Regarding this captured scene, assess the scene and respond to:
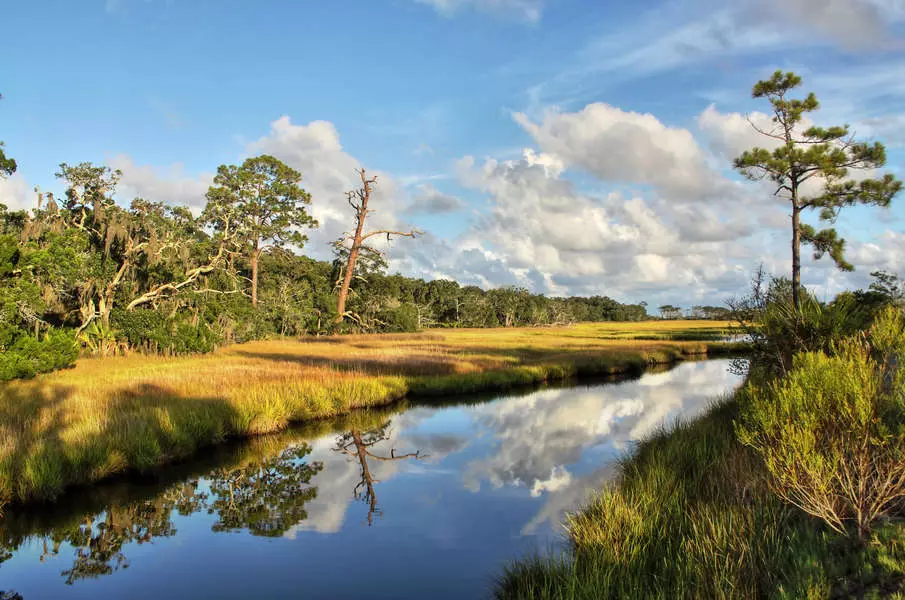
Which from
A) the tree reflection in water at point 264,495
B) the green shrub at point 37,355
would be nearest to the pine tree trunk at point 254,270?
the green shrub at point 37,355

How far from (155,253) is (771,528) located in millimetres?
25775

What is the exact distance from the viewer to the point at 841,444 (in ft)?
19.2

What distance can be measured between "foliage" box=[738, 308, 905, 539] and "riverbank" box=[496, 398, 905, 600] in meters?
0.29

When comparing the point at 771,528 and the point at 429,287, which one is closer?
the point at 771,528

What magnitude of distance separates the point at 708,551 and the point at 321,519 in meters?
6.13

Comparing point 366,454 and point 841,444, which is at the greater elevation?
point 841,444

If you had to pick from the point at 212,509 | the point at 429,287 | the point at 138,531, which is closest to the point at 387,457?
the point at 212,509

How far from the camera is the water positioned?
22.5 feet

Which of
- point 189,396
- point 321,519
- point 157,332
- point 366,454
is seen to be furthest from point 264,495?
point 157,332

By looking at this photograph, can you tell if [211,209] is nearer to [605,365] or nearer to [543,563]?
Answer: [605,365]

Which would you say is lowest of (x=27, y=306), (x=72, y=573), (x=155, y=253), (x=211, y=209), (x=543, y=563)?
(x=72, y=573)

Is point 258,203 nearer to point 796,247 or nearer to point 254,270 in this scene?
point 254,270

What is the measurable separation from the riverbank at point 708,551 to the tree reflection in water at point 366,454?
401 cm

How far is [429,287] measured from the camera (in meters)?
91.2
